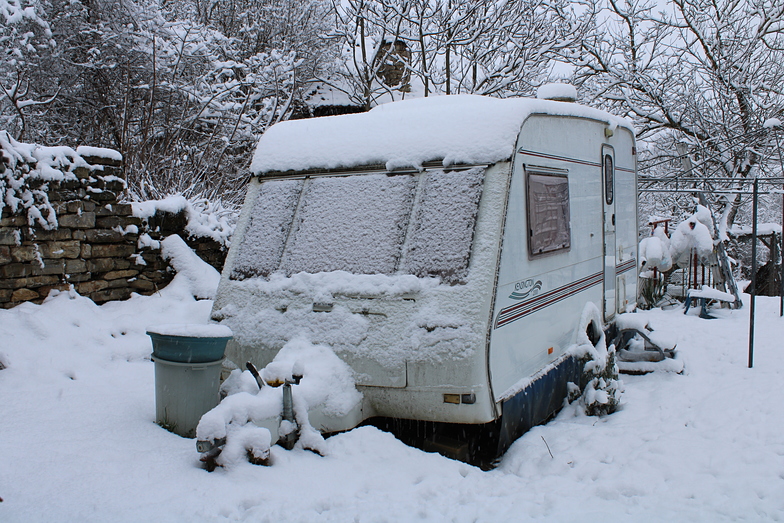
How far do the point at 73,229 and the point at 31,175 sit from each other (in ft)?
2.35

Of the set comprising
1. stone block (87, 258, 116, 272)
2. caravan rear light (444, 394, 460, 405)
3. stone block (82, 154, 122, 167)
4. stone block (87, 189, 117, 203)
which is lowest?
caravan rear light (444, 394, 460, 405)

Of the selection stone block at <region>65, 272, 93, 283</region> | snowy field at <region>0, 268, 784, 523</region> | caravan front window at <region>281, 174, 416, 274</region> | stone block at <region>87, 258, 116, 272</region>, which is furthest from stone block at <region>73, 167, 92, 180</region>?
caravan front window at <region>281, 174, 416, 274</region>

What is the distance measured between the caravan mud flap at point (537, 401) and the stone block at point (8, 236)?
5114 mm

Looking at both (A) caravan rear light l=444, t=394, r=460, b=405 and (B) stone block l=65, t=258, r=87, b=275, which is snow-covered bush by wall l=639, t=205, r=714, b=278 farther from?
(B) stone block l=65, t=258, r=87, b=275

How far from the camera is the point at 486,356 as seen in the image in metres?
3.59

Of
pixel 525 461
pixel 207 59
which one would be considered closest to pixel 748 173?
pixel 207 59

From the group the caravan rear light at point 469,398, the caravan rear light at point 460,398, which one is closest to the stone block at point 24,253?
the caravan rear light at point 460,398

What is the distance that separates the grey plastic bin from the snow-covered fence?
3.36m

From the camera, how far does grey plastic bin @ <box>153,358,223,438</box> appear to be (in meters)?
3.64

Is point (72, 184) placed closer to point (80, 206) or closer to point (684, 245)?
point (80, 206)

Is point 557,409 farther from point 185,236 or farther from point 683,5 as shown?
point 683,5

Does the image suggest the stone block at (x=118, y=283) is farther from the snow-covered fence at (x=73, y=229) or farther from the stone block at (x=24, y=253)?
the stone block at (x=24, y=253)

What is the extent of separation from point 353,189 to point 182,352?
1.58 m

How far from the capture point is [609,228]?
608cm
